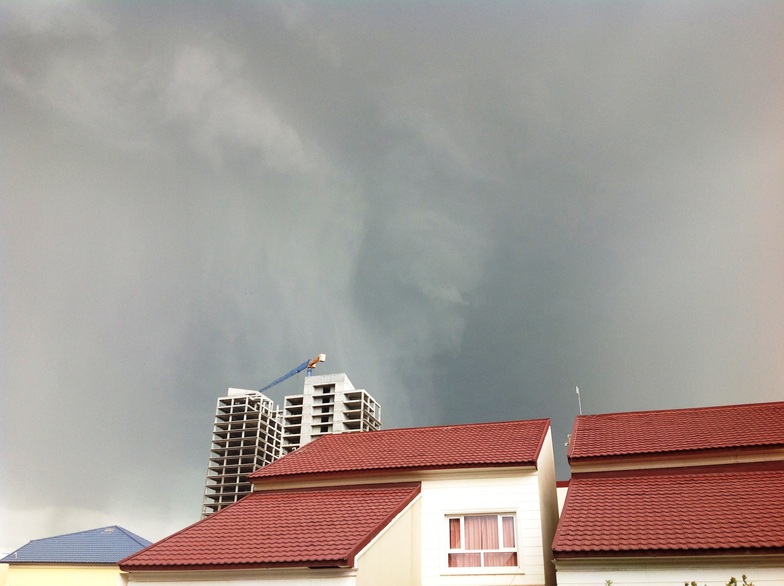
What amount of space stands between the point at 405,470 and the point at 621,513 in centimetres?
698

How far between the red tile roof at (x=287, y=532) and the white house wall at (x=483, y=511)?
3.09 ft

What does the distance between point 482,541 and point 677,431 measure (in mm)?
7836

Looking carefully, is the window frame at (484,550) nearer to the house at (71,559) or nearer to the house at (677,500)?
the house at (677,500)

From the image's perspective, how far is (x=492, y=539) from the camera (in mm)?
18359

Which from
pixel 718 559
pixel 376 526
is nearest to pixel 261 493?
pixel 376 526

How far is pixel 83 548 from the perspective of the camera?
31.8 m

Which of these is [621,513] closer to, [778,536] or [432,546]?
[778,536]

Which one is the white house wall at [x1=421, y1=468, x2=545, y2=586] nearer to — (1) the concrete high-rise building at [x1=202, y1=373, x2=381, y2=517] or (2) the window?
(2) the window

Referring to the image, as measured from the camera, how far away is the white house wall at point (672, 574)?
43.3 ft

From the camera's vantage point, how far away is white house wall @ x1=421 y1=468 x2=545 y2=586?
690 inches

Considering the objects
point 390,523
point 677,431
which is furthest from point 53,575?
point 677,431

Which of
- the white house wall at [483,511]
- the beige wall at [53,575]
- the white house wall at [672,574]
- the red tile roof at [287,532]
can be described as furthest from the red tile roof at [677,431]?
the beige wall at [53,575]

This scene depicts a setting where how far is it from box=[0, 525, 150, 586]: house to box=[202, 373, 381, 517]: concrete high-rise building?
397 ft

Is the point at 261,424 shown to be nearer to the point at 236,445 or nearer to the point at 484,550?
→ the point at 236,445
